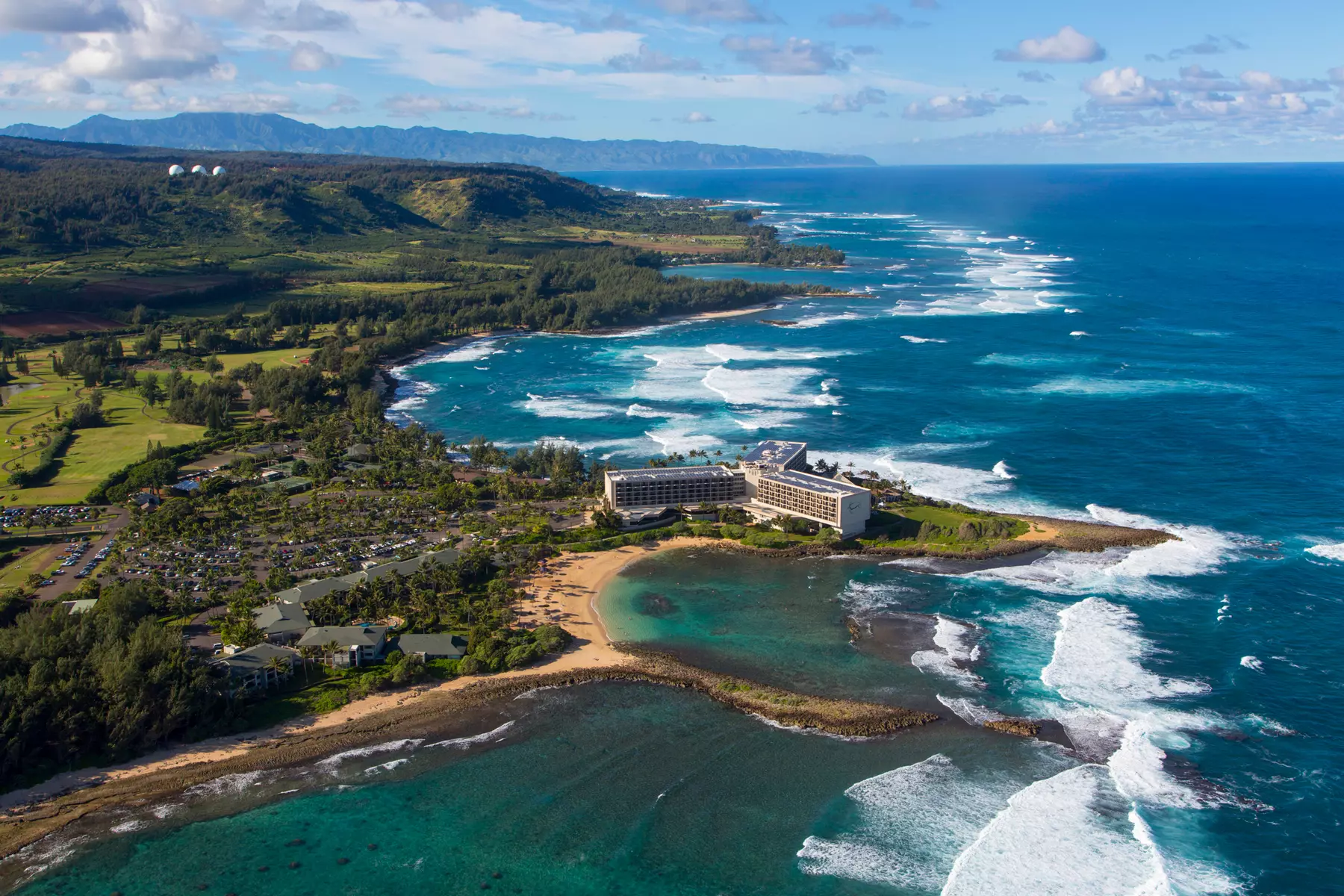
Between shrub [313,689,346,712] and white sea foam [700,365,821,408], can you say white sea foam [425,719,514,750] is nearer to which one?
shrub [313,689,346,712]

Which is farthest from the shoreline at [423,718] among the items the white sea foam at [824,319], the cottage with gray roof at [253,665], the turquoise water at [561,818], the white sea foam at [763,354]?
the white sea foam at [824,319]

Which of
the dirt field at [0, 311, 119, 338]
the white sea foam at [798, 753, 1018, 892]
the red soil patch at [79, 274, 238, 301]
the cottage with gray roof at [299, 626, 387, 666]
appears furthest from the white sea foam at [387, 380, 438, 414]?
the white sea foam at [798, 753, 1018, 892]

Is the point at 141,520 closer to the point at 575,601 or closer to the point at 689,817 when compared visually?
the point at 575,601

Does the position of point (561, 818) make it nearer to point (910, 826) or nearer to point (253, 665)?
point (910, 826)

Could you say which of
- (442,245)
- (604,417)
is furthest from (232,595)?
(442,245)

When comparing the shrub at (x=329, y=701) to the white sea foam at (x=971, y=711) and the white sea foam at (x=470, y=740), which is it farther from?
the white sea foam at (x=971, y=711)

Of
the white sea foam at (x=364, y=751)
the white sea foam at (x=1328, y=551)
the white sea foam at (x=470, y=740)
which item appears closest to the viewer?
the white sea foam at (x=364, y=751)
